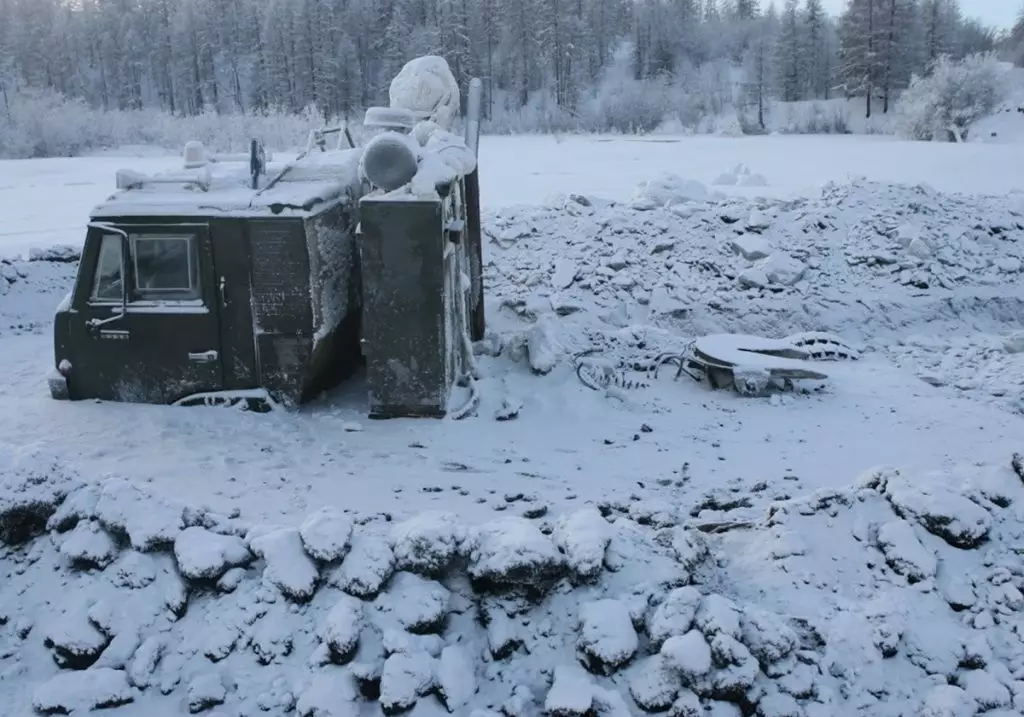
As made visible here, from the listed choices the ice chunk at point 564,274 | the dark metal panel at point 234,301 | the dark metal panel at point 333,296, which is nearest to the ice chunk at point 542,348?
the dark metal panel at point 333,296

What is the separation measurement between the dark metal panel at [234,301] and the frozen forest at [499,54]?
3708 cm

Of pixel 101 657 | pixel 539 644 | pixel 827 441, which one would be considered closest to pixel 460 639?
pixel 539 644

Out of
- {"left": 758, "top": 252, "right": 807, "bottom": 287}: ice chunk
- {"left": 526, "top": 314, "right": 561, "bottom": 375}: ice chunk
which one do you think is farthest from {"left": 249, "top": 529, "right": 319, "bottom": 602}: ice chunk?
{"left": 758, "top": 252, "right": 807, "bottom": 287}: ice chunk

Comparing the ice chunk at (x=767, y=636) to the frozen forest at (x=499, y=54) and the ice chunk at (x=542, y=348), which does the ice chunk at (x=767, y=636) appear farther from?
the frozen forest at (x=499, y=54)

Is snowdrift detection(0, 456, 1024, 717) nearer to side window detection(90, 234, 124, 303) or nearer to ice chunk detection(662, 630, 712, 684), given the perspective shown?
ice chunk detection(662, 630, 712, 684)

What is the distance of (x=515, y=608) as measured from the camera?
5.38 metres

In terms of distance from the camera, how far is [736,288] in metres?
12.8

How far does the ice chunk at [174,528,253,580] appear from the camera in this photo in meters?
5.42

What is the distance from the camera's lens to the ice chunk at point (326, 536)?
5422 millimetres

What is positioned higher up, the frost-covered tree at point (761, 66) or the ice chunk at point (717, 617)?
the frost-covered tree at point (761, 66)

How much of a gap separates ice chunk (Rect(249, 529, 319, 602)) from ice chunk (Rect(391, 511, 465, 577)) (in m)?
0.51

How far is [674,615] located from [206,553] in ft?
8.98

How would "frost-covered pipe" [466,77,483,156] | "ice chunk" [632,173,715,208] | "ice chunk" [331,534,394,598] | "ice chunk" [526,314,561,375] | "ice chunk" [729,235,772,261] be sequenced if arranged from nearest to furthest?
"ice chunk" [331,534,394,598] < "ice chunk" [526,314,561,375] < "frost-covered pipe" [466,77,483,156] < "ice chunk" [729,235,772,261] < "ice chunk" [632,173,715,208]

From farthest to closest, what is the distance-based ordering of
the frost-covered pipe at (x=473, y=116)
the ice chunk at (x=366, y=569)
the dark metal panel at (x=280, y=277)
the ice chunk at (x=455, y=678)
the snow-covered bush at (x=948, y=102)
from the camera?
the snow-covered bush at (x=948, y=102) → the frost-covered pipe at (x=473, y=116) → the dark metal panel at (x=280, y=277) → the ice chunk at (x=366, y=569) → the ice chunk at (x=455, y=678)
